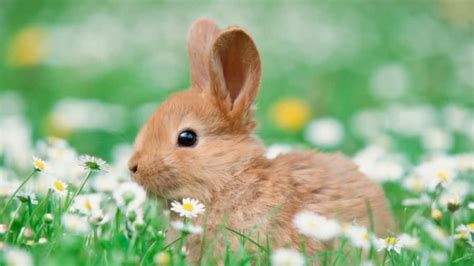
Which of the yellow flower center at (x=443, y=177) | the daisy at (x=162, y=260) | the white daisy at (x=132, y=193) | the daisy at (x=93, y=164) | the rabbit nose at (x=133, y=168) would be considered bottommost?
the daisy at (x=162, y=260)

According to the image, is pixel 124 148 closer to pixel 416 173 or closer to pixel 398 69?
pixel 416 173

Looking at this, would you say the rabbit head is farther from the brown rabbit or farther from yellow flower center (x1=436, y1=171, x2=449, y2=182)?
yellow flower center (x1=436, y1=171, x2=449, y2=182)

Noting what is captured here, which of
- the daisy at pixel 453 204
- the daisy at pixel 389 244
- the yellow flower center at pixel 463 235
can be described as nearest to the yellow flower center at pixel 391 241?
the daisy at pixel 389 244

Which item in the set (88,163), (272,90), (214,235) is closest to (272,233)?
(214,235)

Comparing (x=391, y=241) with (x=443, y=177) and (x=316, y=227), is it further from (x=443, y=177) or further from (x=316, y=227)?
(x=443, y=177)

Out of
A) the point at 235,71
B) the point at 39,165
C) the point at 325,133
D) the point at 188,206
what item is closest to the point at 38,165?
the point at 39,165

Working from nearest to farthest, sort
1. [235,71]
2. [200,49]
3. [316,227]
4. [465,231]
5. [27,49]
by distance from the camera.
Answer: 1. [316,227]
2. [465,231]
3. [235,71]
4. [200,49]
5. [27,49]

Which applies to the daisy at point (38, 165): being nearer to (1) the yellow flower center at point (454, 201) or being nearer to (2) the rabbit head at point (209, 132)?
(2) the rabbit head at point (209, 132)
